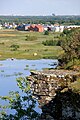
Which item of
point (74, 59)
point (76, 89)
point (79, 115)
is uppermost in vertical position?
point (74, 59)

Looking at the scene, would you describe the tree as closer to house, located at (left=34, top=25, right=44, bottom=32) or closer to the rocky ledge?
the rocky ledge

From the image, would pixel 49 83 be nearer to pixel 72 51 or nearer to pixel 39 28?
pixel 72 51

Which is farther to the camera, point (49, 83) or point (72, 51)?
point (72, 51)

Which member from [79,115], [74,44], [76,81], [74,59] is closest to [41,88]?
[76,81]

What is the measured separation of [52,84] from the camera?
33.3ft

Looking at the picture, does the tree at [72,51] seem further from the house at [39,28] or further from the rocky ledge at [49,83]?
the house at [39,28]

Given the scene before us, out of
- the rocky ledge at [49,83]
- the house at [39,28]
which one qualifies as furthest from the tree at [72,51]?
the house at [39,28]

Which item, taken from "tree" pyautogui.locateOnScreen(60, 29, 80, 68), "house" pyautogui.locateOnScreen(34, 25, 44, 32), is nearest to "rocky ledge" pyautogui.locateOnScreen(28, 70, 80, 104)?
"tree" pyautogui.locateOnScreen(60, 29, 80, 68)

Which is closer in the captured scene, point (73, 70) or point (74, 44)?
point (73, 70)

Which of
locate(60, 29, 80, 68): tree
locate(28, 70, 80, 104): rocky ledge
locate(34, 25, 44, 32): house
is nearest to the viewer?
locate(28, 70, 80, 104): rocky ledge

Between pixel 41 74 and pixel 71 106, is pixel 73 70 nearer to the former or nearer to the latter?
pixel 41 74

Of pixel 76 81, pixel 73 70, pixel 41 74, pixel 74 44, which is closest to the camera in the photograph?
pixel 76 81

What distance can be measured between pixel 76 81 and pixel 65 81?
51cm

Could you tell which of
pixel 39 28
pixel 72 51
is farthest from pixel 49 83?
pixel 39 28
